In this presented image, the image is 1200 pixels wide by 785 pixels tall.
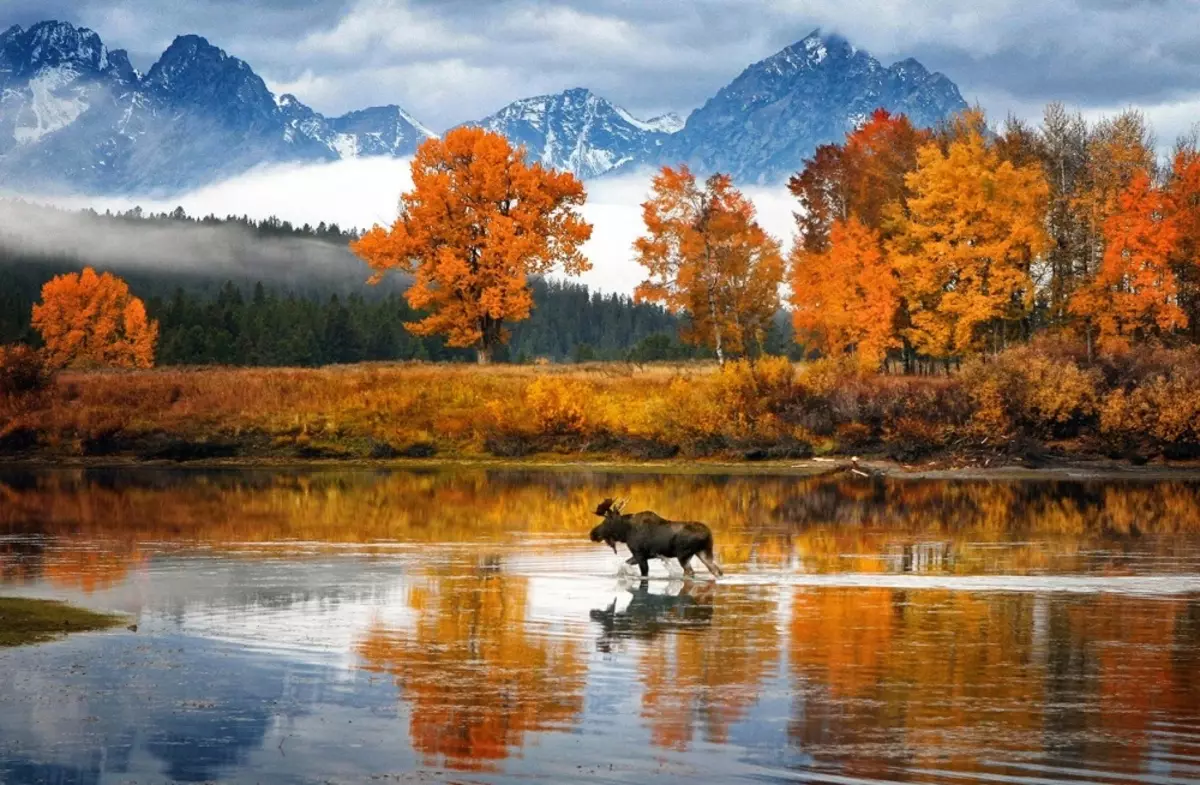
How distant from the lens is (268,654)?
65.0ft

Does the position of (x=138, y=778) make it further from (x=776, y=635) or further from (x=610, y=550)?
(x=610, y=550)

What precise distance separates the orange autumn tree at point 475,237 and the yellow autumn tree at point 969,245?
67.0ft

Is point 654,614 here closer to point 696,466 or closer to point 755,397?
point 696,466

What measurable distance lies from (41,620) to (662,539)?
10.2 m

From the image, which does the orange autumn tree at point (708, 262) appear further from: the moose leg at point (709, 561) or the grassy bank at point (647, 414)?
the moose leg at point (709, 561)

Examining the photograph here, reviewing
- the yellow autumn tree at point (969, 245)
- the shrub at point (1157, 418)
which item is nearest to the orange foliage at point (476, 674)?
the shrub at point (1157, 418)

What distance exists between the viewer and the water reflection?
14586 millimetres

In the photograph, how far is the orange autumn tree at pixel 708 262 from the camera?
87500mm

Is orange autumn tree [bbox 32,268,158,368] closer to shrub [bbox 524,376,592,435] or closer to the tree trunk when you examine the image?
the tree trunk

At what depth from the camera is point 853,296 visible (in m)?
79.2

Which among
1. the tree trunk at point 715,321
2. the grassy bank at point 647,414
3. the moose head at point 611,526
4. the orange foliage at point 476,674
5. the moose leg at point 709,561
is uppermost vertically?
the tree trunk at point 715,321

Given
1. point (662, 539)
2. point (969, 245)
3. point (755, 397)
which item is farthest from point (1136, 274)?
point (662, 539)

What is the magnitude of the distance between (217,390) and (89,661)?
54272 mm

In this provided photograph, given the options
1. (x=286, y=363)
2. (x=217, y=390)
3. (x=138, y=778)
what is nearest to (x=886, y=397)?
(x=217, y=390)
